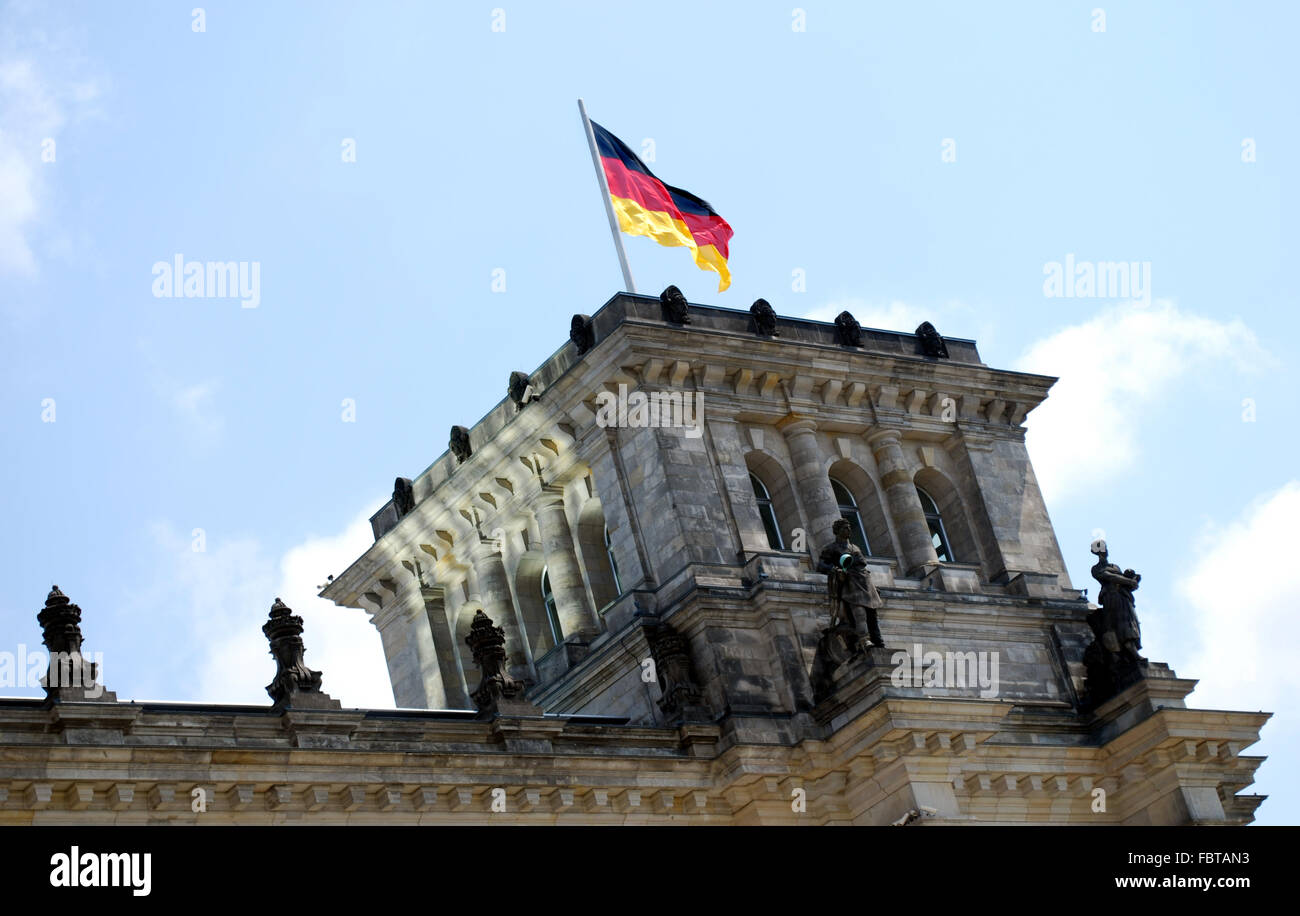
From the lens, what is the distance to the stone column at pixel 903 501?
1610 inches

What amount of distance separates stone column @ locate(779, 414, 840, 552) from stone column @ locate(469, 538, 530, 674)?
250 inches

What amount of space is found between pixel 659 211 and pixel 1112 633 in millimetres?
12491

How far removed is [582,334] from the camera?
40156 millimetres

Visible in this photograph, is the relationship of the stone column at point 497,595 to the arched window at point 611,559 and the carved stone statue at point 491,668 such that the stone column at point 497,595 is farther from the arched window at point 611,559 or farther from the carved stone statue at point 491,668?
the carved stone statue at point 491,668

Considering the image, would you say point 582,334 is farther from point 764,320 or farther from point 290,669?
point 290,669

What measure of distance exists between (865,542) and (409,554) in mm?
9788

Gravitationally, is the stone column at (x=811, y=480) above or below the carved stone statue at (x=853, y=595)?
above

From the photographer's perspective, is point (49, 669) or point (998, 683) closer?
point (49, 669)

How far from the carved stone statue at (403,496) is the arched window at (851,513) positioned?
352 inches

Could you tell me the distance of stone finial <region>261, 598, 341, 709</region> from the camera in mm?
30922

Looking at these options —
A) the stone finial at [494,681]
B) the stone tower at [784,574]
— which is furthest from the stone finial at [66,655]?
the stone tower at [784,574]
